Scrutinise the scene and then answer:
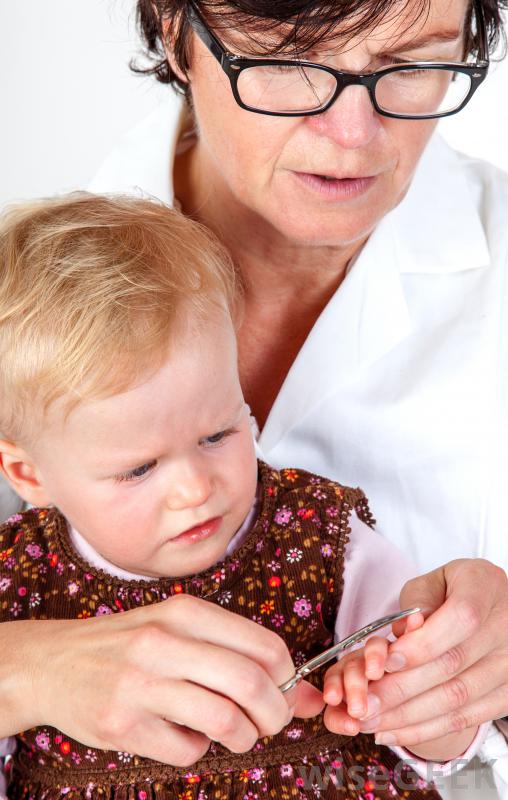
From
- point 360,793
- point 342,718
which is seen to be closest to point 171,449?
point 342,718

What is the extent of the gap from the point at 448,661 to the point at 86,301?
670mm

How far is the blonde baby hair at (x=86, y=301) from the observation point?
55.0 inches

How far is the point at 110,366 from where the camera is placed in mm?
1390

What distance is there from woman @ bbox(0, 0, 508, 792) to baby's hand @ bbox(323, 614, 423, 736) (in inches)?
0.9

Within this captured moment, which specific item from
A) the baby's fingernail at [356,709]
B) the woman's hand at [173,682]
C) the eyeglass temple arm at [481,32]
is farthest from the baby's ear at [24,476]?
the eyeglass temple arm at [481,32]

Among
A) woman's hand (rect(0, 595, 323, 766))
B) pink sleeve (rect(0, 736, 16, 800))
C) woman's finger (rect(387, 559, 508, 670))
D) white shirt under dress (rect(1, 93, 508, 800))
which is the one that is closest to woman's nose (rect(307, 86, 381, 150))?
white shirt under dress (rect(1, 93, 508, 800))

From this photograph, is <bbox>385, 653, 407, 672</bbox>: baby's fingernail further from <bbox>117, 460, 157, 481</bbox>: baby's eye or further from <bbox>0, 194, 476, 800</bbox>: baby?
<bbox>117, 460, 157, 481</bbox>: baby's eye

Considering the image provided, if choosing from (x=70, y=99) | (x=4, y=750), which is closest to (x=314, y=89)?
(x=4, y=750)

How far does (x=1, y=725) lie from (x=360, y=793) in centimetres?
52

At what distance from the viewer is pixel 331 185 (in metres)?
1.70

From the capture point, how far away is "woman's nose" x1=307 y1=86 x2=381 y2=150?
1.58m

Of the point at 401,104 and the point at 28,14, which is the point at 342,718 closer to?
the point at 401,104

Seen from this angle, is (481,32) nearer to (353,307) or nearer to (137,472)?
(353,307)

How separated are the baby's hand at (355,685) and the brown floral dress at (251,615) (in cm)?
15
